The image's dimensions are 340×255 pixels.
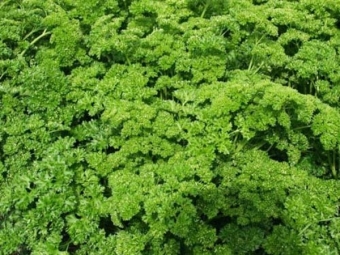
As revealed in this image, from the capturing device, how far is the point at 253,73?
11.7 ft

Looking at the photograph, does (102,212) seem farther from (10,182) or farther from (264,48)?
(264,48)

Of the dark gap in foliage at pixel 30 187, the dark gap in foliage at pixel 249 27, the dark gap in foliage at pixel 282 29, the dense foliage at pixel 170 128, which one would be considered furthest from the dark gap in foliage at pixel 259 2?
the dark gap in foliage at pixel 30 187

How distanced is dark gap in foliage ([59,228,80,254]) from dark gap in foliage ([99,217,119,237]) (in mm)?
230

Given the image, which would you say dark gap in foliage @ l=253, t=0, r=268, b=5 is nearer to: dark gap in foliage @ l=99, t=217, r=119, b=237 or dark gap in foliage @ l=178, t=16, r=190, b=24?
dark gap in foliage @ l=178, t=16, r=190, b=24

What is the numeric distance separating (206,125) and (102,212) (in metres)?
0.90

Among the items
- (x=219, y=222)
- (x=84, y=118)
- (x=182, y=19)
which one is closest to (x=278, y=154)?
(x=219, y=222)

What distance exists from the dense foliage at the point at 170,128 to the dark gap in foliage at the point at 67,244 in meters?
0.01

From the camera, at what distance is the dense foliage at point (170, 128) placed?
2793 millimetres

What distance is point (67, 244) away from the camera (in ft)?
9.57

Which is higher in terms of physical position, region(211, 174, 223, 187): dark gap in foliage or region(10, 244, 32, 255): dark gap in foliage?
region(211, 174, 223, 187): dark gap in foliage

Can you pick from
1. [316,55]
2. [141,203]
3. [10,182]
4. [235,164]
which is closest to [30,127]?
[10,182]

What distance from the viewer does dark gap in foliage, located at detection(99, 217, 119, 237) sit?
3.07 metres

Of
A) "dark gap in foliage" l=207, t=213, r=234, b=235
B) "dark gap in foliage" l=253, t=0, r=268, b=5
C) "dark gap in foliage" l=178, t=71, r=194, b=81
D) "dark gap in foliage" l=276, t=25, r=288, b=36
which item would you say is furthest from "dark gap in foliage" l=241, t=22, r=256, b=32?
"dark gap in foliage" l=207, t=213, r=234, b=235

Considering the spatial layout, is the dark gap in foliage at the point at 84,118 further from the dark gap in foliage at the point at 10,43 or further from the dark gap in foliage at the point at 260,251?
the dark gap in foliage at the point at 260,251
